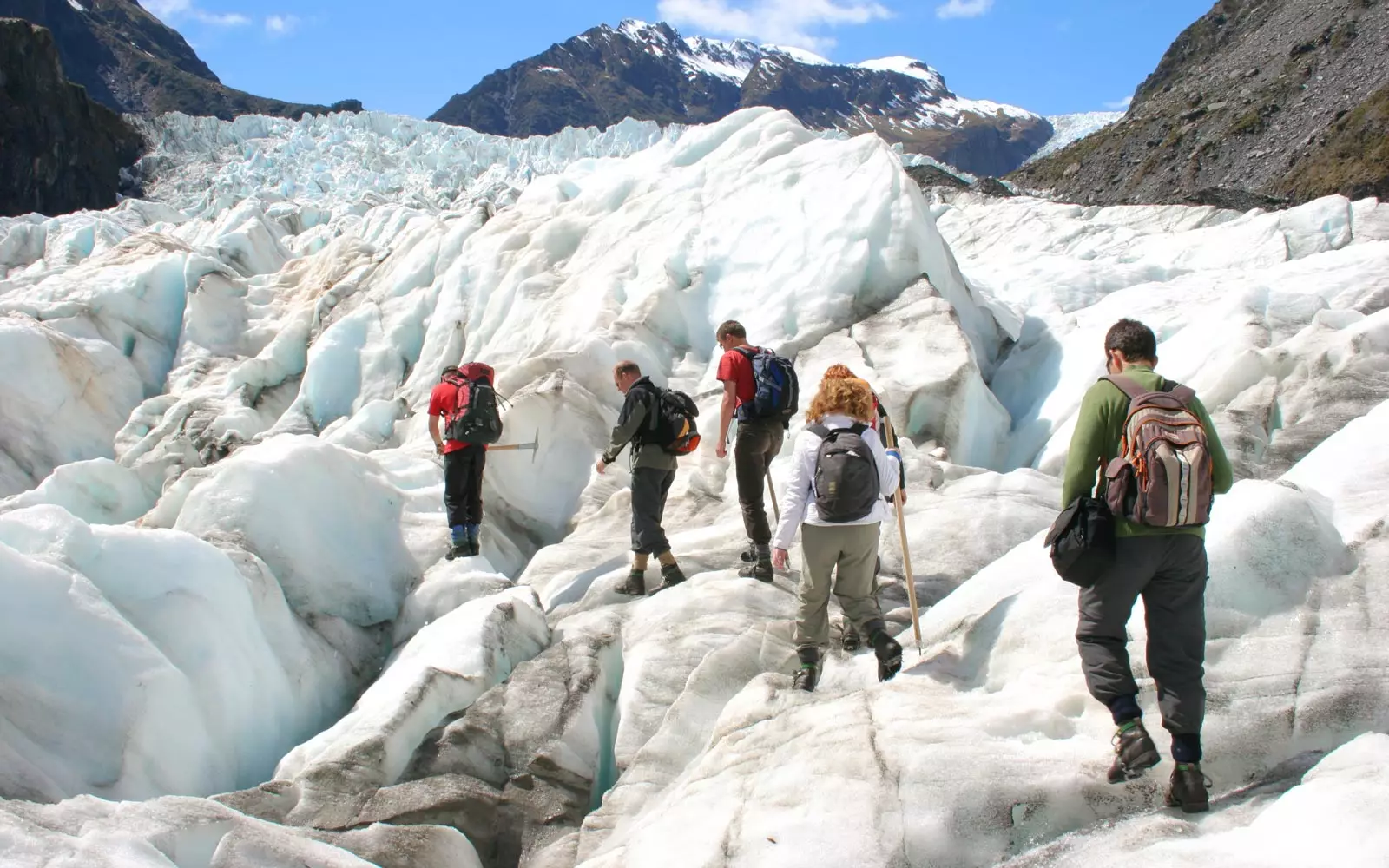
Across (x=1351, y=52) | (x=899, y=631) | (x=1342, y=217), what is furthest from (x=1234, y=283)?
(x=1351, y=52)

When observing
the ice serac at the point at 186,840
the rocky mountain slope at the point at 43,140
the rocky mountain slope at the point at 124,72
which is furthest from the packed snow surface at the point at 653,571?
the rocky mountain slope at the point at 124,72

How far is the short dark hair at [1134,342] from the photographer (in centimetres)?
352

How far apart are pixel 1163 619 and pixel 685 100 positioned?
186 meters

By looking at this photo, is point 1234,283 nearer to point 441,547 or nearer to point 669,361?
point 669,361

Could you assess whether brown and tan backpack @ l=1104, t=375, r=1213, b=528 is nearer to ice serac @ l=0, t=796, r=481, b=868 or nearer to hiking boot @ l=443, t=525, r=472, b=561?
ice serac @ l=0, t=796, r=481, b=868

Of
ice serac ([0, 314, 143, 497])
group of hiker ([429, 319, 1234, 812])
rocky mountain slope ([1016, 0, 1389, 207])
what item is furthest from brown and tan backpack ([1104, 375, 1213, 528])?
rocky mountain slope ([1016, 0, 1389, 207])

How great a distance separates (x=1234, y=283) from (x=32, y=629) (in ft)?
36.9

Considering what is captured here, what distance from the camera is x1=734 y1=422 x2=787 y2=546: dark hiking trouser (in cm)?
588

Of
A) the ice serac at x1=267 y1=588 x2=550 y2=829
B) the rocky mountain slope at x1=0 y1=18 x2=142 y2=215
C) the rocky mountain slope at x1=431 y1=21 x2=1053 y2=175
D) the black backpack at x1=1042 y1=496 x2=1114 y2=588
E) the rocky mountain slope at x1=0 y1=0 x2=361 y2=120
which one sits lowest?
the ice serac at x1=267 y1=588 x2=550 y2=829

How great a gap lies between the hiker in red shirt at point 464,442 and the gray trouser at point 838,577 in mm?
3371

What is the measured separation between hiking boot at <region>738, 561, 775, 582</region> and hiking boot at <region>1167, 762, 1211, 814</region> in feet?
9.64

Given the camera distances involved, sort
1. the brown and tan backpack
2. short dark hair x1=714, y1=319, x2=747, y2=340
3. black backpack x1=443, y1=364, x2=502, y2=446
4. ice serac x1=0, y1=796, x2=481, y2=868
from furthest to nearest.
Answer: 1. black backpack x1=443, y1=364, x2=502, y2=446
2. short dark hair x1=714, y1=319, x2=747, y2=340
3. the brown and tan backpack
4. ice serac x1=0, y1=796, x2=481, y2=868

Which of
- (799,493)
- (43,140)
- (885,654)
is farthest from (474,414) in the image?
(43,140)

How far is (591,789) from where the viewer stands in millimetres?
4793
